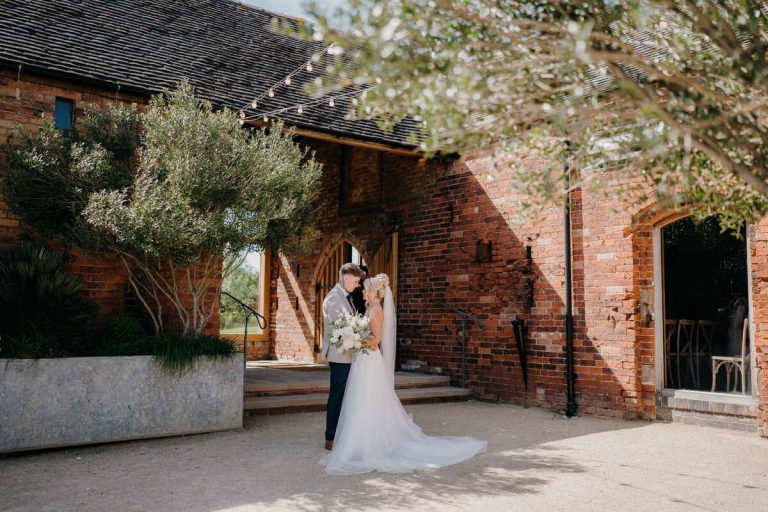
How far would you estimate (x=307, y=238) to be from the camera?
743 centimetres

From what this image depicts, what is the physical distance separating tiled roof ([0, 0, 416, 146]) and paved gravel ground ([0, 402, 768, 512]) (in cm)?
377

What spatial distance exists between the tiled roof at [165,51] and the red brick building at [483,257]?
1.5 inches

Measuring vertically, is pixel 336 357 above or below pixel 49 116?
below

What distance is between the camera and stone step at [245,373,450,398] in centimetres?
802

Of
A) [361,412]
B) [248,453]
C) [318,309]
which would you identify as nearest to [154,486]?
[248,453]

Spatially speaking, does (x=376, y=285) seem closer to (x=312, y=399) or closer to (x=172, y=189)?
(x=172, y=189)

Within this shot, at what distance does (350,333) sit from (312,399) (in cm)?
264

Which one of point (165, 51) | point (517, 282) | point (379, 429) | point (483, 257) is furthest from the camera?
point (483, 257)

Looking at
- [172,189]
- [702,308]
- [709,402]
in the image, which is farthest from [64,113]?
[702,308]

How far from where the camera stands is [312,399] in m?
8.16

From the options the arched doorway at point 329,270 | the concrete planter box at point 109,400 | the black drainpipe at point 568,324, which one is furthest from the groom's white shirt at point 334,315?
the arched doorway at point 329,270

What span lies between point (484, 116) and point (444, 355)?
6.65 meters

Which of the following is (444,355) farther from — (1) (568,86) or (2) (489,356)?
(1) (568,86)

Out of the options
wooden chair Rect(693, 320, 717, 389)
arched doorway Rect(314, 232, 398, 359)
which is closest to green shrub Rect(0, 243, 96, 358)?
arched doorway Rect(314, 232, 398, 359)
